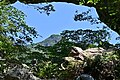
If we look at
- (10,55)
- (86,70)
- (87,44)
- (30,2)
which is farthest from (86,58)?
(10,55)

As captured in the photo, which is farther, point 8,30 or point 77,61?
point 77,61

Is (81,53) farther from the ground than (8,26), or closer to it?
closer to it

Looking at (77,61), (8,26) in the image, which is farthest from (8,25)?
(77,61)

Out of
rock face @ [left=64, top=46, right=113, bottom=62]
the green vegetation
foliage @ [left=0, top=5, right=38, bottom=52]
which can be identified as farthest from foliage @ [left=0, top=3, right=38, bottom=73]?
rock face @ [left=64, top=46, right=113, bottom=62]

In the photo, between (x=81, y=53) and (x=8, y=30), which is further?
(x=81, y=53)

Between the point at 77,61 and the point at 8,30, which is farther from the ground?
the point at 8,30

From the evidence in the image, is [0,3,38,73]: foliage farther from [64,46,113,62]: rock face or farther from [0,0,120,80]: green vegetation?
[64,46,113,62]: rock face

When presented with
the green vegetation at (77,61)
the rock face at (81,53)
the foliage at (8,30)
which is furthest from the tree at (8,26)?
the rock face at (81,53)

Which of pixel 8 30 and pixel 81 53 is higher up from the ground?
pixel 8 30

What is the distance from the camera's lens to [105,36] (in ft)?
43.7

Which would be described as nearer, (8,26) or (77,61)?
(8,26)

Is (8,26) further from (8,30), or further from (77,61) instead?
(77,61)

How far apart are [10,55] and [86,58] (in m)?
6.54

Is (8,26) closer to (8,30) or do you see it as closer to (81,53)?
(8,30)
